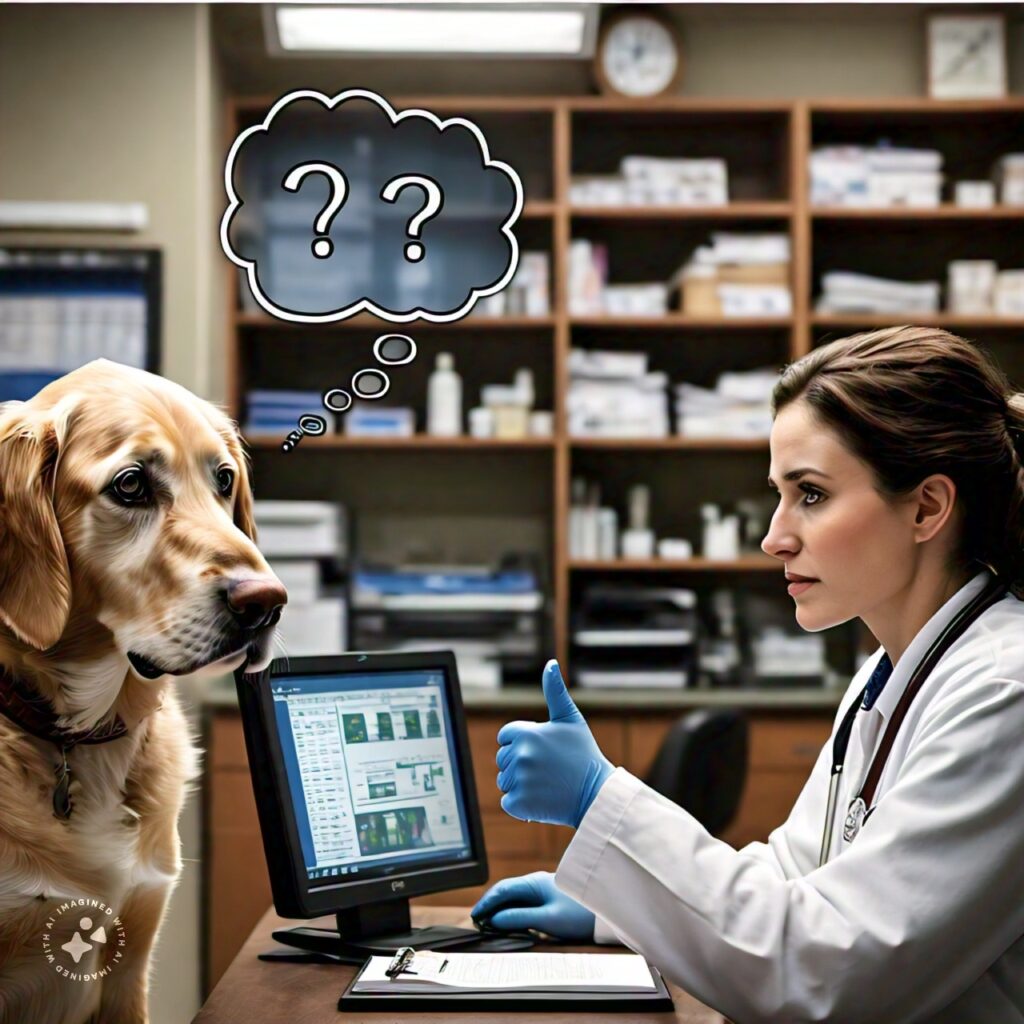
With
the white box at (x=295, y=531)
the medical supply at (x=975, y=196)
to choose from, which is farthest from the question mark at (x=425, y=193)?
the medical supply at (x=975, y=196)

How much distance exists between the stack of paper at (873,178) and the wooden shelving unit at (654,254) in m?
0.05

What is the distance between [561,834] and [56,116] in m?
2.43

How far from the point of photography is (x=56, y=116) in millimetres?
3227

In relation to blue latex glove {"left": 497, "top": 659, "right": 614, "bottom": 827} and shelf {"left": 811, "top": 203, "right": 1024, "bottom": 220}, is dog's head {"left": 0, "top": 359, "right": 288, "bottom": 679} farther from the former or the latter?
shelf {"left": 811, "top": 203, "right": 1024, "bottom": 220}

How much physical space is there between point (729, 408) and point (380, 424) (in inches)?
42.6

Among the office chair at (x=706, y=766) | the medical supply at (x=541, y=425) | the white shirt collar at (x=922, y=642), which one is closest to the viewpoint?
the white shirt collar at (x=922, y=642)

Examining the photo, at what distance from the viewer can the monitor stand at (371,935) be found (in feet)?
4.33

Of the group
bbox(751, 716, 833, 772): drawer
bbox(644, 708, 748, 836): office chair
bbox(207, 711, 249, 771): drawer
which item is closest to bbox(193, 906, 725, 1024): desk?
bbox(644, 708, 748, 836): office chair

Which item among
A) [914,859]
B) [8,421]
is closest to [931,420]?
[914,859]

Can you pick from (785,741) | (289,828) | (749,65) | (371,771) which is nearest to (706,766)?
(785,741)

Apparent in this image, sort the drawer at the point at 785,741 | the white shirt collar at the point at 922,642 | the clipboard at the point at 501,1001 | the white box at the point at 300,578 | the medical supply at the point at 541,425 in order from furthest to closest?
the medical supply at the point at 541,425
the white box at the point at 300,578
the drawer at the point at 785,741
the white shirt collar at the point at 922,642
the clipboard at the point at 501,1001

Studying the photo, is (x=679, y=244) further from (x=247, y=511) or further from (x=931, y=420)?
(x=247, y=511)

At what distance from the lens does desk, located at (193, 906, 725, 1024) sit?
1.13 metres

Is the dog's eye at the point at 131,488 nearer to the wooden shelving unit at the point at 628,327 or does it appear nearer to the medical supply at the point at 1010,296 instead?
the wooden shelving unit at the point at 628,327
